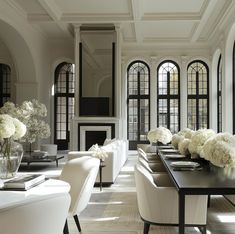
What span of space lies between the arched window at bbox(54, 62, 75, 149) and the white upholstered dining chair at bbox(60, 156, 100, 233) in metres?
12.6

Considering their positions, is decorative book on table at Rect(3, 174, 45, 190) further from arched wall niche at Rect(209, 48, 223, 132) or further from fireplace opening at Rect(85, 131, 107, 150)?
arched wall niche at Rect(209, 48, 223, 132)

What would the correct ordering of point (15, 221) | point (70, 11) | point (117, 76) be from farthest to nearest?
point (117, 76), point (70, 11), point (15, 221)

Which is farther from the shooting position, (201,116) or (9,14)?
(201,116)

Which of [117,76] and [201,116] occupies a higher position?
A: [117,76]

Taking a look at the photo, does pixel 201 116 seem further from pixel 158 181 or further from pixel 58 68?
pixel 158 181

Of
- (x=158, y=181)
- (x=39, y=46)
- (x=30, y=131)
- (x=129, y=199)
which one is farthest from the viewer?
(x=39, y=46)

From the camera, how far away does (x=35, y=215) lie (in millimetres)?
1781

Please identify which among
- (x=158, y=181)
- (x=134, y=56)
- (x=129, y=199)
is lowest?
(x=129, y=199)

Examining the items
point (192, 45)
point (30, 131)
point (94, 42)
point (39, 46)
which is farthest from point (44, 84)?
point (192, 45)

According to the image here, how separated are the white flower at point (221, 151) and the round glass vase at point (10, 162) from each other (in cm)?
174

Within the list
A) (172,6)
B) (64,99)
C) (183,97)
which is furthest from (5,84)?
(172,6)

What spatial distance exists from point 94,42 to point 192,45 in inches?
169

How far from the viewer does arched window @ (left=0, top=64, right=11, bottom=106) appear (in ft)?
53.1

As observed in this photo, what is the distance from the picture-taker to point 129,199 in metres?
6.11
